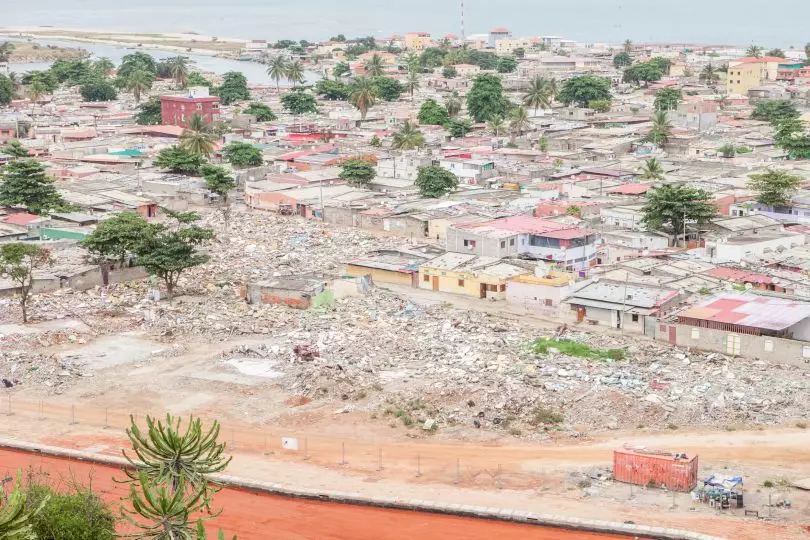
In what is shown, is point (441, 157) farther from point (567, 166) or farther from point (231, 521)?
point (231, 521)

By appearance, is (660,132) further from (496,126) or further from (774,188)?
(774,188)

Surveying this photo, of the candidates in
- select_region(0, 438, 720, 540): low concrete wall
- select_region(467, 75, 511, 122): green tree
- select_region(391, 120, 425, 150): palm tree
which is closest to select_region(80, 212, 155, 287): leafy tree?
select_region(0, 438, 720, 540): low concrete wall

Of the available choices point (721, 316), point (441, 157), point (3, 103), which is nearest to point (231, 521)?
point (721, 316)

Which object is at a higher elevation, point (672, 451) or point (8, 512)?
point (8, 512)

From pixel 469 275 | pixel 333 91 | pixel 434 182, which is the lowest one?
pixel 469 275

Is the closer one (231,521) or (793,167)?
(231,521)

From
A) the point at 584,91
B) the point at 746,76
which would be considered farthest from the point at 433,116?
the point at 746,76

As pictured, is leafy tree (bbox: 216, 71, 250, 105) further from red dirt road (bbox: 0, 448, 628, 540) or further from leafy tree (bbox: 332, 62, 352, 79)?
red dirt road (bbox: 0, 448, 628, 540)
